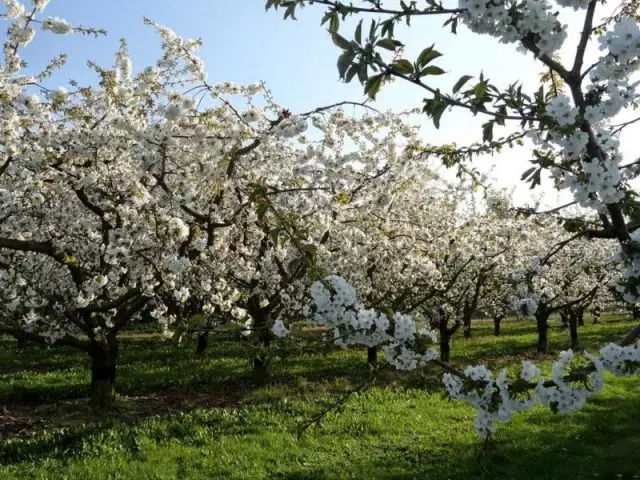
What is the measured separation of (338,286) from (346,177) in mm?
8552

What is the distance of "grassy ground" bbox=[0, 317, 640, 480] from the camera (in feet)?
24.8

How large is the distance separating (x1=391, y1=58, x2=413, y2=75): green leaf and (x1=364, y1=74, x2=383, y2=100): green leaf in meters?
0.08

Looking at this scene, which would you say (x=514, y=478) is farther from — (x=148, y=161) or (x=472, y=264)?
(x=472, y=264)

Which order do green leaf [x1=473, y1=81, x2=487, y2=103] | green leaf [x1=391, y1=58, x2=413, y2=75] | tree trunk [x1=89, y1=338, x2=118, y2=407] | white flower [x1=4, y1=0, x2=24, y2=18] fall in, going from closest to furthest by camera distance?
green leaf [x1=391, y1=58, x2=413, y2=75] → green leaf [x1=473, y1=81, x2=487, y2=103] → white flower [x1=4, y1=0, x2=24, y2=18] → tree trunk [x1=89, y1=338, x2=118, y2=407]

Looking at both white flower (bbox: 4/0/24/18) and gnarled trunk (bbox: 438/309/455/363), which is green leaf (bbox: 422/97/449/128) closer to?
white flower (bbox: 4/0/24/18)

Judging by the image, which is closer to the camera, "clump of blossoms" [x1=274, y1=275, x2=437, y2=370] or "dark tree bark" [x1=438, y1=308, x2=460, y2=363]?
"clump of blossoms" [x1=274, y1=275, x2=437, y2=370]

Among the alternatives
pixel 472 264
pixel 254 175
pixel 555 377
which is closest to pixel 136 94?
pixel 254 175

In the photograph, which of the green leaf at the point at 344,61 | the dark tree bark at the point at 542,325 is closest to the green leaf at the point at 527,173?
the green leaf at the point at 344,61

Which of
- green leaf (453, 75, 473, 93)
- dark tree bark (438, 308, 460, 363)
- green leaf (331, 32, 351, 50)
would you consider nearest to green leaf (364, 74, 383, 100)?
green leaf (331, 32, 351, 50)

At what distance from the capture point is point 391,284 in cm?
1758

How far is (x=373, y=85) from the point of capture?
267 cm

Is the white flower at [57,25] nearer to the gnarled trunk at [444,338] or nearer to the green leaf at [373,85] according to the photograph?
the green leaf at [373,85]

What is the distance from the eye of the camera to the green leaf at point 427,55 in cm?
256

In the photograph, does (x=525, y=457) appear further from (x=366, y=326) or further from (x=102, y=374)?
(x=102, y=374)
